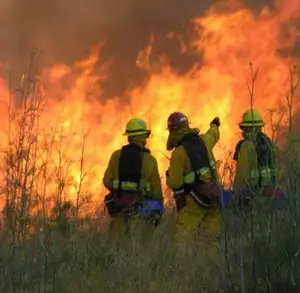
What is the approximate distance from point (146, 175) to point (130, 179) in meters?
0.20

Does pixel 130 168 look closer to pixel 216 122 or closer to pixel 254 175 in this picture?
pixel 216 122

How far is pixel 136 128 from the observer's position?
7.94m

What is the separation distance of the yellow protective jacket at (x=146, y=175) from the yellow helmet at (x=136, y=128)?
0.87ft

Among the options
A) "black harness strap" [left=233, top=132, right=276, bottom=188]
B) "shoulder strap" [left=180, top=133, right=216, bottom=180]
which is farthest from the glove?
"black harness strap" [left=233, top=132, right=276, bottom=188]

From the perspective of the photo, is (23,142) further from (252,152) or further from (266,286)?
(266,286)

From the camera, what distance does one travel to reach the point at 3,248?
409 centimetres

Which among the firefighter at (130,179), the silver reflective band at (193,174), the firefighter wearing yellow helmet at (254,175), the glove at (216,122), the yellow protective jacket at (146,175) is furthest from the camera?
the glove at (216,122)

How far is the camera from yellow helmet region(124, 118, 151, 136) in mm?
7926

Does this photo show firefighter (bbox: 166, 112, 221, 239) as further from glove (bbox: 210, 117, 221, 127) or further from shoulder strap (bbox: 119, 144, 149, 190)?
glove (bbox: 210, 117, 221, 127)

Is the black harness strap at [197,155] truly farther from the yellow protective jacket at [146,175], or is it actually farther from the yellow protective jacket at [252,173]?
the yellow protective jacket at [252,173]

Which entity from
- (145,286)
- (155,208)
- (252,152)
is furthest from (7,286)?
(155,208)

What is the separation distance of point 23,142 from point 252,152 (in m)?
1.47

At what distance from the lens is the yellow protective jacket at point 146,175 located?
7.75 metres

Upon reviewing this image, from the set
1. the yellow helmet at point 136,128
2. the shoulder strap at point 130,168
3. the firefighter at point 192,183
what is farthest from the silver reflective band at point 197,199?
the yellow helmet at point 136,128
